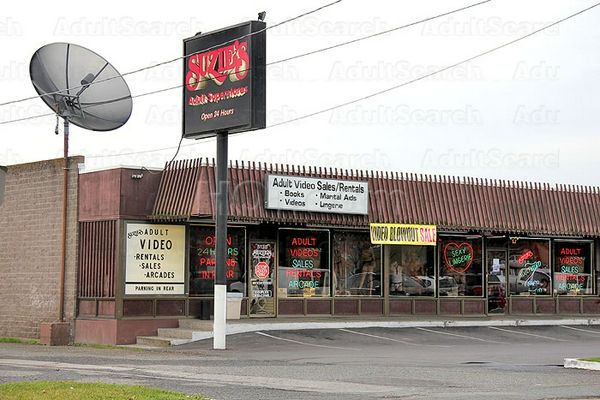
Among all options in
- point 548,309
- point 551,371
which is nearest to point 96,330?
point 551,371

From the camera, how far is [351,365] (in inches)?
792

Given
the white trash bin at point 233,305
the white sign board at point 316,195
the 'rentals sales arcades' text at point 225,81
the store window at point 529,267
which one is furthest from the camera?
the store window at point 529,267

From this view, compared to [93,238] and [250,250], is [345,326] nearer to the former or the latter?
[250,250]

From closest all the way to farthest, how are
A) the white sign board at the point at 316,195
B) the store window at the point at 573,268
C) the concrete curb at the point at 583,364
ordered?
the concrete curb at the point at 583,364 < the white sign board at the point at 316,195 < the store window at the point at 573,268

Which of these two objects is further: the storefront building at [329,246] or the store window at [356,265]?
the store window at [356,265]

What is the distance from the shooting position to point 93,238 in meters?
28.3

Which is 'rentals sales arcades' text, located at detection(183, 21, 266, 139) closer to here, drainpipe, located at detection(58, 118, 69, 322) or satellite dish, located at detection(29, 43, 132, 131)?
satellite dish, located at detection(29, 43, 132, 131)

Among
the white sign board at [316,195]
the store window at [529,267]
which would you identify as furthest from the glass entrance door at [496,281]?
the white sign board at [316,195]

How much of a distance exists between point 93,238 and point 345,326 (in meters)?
7.66

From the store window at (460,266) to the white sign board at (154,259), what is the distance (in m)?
9.57

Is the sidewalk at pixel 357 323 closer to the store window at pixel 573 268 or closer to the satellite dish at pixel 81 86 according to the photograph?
the store window at pixel 573 268

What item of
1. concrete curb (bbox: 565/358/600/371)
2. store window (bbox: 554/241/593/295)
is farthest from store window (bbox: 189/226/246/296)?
store window (bbox: 554/241/593/295)

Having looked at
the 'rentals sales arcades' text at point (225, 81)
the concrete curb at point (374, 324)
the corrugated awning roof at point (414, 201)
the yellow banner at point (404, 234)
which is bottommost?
the concrete curb at point (374, 324)

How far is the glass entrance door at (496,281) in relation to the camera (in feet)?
114
